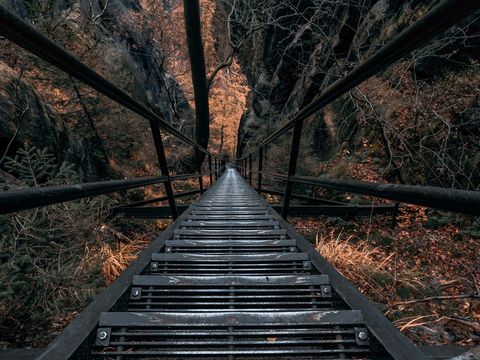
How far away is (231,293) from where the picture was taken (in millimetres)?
1574

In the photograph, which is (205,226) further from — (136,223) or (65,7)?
(65,7)

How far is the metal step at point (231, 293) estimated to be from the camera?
145 cm

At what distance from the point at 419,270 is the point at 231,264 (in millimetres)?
3048

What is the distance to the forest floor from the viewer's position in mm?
2406

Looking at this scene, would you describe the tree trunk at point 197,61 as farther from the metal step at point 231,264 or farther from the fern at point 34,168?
the metal step at point 231,264

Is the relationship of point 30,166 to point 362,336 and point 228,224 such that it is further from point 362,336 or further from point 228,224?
point 362,336

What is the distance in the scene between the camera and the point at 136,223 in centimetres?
525

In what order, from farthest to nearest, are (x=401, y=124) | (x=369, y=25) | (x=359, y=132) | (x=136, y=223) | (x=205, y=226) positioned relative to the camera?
(x=369, y=25) → (x=359, y=132) → (x=401, y=124) → (x=136, y=223) → (x=205, y=226)

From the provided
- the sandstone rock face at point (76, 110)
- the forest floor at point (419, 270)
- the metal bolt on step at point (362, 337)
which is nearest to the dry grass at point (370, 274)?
the forest floor at point (419, 270)

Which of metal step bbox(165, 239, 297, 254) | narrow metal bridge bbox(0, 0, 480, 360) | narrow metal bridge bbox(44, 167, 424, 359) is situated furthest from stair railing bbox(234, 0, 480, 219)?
metal step bbox(165, 239, 297, 254)

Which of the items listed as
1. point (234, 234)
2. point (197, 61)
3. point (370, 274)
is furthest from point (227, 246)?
point (197, 61)

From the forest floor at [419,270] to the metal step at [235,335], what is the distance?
4.78 ft

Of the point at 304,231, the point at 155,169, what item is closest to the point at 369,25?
the point at 304,231

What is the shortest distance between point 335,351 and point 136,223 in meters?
4.75
